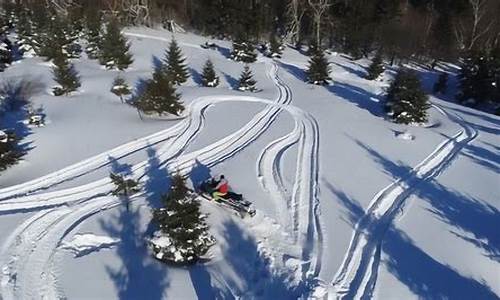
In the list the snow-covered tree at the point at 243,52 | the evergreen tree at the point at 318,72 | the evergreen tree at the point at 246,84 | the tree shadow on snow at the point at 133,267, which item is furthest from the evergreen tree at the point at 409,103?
the tree shadow on snow at the point at 133,267

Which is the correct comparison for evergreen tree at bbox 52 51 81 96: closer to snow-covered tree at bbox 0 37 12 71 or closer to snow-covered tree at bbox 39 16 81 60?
snow-covered tree at bbox 39 16 81 60

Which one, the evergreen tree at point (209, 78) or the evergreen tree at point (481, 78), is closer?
the evergreen tree at point (209, 78)

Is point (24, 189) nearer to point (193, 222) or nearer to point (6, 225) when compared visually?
point (6, 225)

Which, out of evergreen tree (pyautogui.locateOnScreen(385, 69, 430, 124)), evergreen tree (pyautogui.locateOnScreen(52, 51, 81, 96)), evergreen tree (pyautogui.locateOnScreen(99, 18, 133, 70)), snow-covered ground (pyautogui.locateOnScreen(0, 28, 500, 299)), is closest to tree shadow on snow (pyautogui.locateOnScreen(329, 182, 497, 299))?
snow-covered ground (pyautogui.locateOnScreen(0, 28, 500, 299))

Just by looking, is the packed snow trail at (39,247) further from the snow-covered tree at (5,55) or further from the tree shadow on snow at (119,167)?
the snow-covered tree at (5,55)

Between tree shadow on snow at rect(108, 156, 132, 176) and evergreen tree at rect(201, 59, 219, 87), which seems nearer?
tree shadow on snow at rect(108, 156, 132, 176)

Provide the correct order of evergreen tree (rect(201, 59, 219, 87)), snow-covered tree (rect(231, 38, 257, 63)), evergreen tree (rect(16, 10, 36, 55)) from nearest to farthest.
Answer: evergreen tree (rect(201, 59, 219, 87)) < evergreen tree (rect(16, 10, 36, 55)) < snow-covered tree (rect(231, 38, 257, 63))
